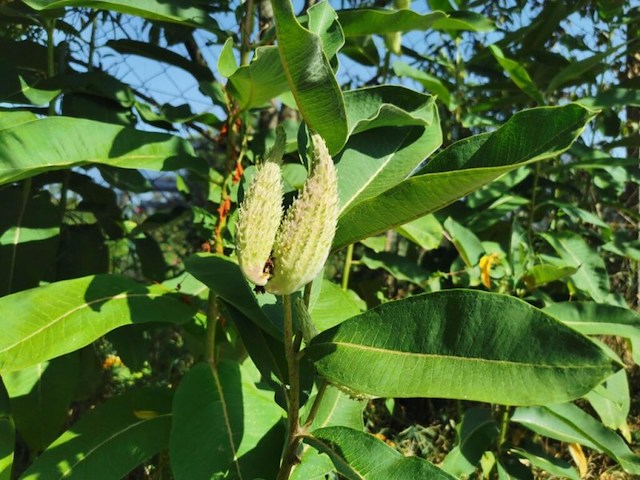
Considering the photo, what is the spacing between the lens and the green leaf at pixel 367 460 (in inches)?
38.8

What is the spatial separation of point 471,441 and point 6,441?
1331mm

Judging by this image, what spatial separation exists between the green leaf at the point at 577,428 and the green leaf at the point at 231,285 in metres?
1.24

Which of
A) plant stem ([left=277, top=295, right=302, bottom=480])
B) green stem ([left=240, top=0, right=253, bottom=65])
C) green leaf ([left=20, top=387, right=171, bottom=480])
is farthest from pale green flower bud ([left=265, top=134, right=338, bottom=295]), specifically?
green stem ([left=240, top=0, right=253, bottom=65])

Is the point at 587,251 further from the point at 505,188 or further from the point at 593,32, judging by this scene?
the point at 593,32

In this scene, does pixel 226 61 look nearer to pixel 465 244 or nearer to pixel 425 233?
pixel 425 233

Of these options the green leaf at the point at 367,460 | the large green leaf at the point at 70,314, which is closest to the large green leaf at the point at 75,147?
the large green leaf at the point at 70,314

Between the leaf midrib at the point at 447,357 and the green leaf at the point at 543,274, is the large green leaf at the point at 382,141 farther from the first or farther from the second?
the green leaf at the point at 543,274

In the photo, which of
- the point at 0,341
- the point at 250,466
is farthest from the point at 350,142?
the point at 0,341

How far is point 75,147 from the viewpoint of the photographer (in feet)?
4.80

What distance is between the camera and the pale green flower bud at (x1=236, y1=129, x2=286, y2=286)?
2.73 feet

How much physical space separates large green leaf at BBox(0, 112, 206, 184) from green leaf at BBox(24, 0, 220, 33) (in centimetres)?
26

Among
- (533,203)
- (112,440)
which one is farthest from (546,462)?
(112,440)

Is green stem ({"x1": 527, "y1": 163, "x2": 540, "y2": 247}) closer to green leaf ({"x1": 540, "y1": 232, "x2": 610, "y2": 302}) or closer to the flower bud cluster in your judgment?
green leaf ({"x1": 540, "y1": 232, "x2": 610, "y2": 302})

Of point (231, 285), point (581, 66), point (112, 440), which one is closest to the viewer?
point (231, 285)
